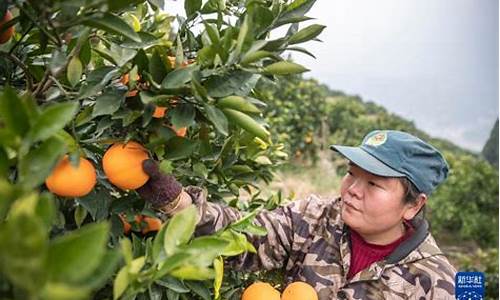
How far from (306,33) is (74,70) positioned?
319mm

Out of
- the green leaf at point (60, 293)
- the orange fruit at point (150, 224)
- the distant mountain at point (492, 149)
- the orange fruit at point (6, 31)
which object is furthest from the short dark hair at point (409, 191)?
the distant mountain at point (492, 149)

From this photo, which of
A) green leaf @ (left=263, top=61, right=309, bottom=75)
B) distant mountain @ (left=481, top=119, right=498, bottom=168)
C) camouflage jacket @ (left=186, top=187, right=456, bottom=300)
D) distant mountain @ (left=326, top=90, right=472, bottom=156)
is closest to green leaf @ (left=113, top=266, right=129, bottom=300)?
green leaf @ (left=263, top=61, right=309, bottom=75)

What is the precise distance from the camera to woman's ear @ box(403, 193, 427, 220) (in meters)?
1.44

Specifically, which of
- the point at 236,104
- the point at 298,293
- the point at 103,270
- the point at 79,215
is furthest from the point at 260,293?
the point at 103,270

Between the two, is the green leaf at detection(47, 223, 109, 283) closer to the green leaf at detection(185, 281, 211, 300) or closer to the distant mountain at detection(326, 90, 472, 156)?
the green leaf at detection(185, 281, 211, 300)

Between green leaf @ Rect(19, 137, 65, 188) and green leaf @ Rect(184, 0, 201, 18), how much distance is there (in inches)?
19.7

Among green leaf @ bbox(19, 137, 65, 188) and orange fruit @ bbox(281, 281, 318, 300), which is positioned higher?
green leaf @ bbox(19, 137, 65, 188)

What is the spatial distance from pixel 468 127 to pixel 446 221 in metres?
2.10

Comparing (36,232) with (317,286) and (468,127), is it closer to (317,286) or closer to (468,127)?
(317,286)

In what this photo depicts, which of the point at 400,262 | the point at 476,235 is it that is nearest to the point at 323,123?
the point at 476,235

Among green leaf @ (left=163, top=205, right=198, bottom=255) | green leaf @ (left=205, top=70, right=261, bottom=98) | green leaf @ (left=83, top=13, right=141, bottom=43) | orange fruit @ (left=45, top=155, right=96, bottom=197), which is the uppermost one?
green leaf @ (left=83, top=13, right=141, bottom=43)

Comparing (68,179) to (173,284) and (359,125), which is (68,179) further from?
(359,125)

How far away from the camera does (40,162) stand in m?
0.55
